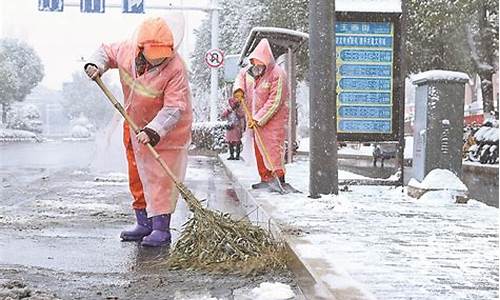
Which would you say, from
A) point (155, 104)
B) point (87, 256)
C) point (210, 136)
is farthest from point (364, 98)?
point (210, 136)

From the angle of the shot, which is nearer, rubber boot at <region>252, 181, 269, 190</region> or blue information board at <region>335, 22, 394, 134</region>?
rubber boot at <region>252, 181, 269, 190</region>

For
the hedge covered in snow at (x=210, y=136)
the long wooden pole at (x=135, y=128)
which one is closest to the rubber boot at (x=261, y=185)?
the long wooden pole at (x=135, y=128)

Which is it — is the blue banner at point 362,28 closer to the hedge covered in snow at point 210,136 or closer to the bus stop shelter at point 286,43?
the bus stop shelter at point 286,43

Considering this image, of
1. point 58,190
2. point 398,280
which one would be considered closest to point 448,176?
point 398,280

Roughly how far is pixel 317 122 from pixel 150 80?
7.92ft

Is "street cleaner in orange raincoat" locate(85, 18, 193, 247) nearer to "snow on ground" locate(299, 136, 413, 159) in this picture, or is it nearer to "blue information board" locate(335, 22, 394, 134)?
"blue information board" locate(335, 22, 394, 134)

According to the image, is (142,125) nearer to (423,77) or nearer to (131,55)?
(131,55)

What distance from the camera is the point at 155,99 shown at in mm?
6133

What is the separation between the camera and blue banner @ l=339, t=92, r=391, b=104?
9.91 m

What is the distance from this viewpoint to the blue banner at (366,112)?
991 cm

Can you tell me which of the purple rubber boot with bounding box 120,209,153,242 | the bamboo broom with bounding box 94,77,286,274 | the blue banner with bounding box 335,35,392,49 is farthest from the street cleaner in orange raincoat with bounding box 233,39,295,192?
the bamboo broom with bounding box 94,77,286,274

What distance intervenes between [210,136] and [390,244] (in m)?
21.9

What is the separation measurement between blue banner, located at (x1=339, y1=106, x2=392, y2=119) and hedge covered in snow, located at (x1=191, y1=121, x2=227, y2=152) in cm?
1567

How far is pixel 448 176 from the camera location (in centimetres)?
833
